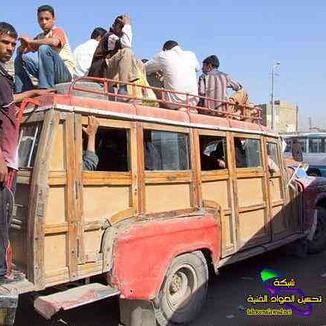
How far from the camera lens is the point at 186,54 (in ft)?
19.6

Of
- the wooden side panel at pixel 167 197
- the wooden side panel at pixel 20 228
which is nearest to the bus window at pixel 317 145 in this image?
the wooden side panel at pixel 167 197

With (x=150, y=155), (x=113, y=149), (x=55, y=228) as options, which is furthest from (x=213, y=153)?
(x=55, y=228)

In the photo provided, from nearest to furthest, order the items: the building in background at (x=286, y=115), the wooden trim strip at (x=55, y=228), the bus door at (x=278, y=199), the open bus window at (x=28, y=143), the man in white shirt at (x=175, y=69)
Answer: the wooden trim strip at (x=55, y=228) → the open bus window at (x=28, y=143) → the man in white shirt at (x=175, y=69) → the bus door at (x=278, y=199) → the building in background at (x=286, y=115)

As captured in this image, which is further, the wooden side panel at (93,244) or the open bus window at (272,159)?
the open bus window at (272,159)

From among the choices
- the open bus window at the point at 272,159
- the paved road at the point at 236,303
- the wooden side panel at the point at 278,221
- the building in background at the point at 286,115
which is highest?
the building in background at the point at 286,115

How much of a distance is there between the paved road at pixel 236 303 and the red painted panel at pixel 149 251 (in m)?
0.88

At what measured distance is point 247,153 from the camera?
18.8 ft

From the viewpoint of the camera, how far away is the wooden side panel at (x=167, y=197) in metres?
4.23

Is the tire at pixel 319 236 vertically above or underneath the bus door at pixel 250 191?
underneath

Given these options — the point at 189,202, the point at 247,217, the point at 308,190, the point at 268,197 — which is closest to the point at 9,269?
the point at 189,202

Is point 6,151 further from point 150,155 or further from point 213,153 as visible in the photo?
point 213,153

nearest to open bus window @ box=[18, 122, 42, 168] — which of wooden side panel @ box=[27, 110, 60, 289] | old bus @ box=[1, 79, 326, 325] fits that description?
old bus @ box=[1, 79, 326, 325]

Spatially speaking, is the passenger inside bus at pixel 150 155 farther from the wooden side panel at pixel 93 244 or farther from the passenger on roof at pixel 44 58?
the passenger on roof at pixel 44 58

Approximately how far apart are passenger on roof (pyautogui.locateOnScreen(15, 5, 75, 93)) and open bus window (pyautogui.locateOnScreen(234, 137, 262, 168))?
2.17 meters
